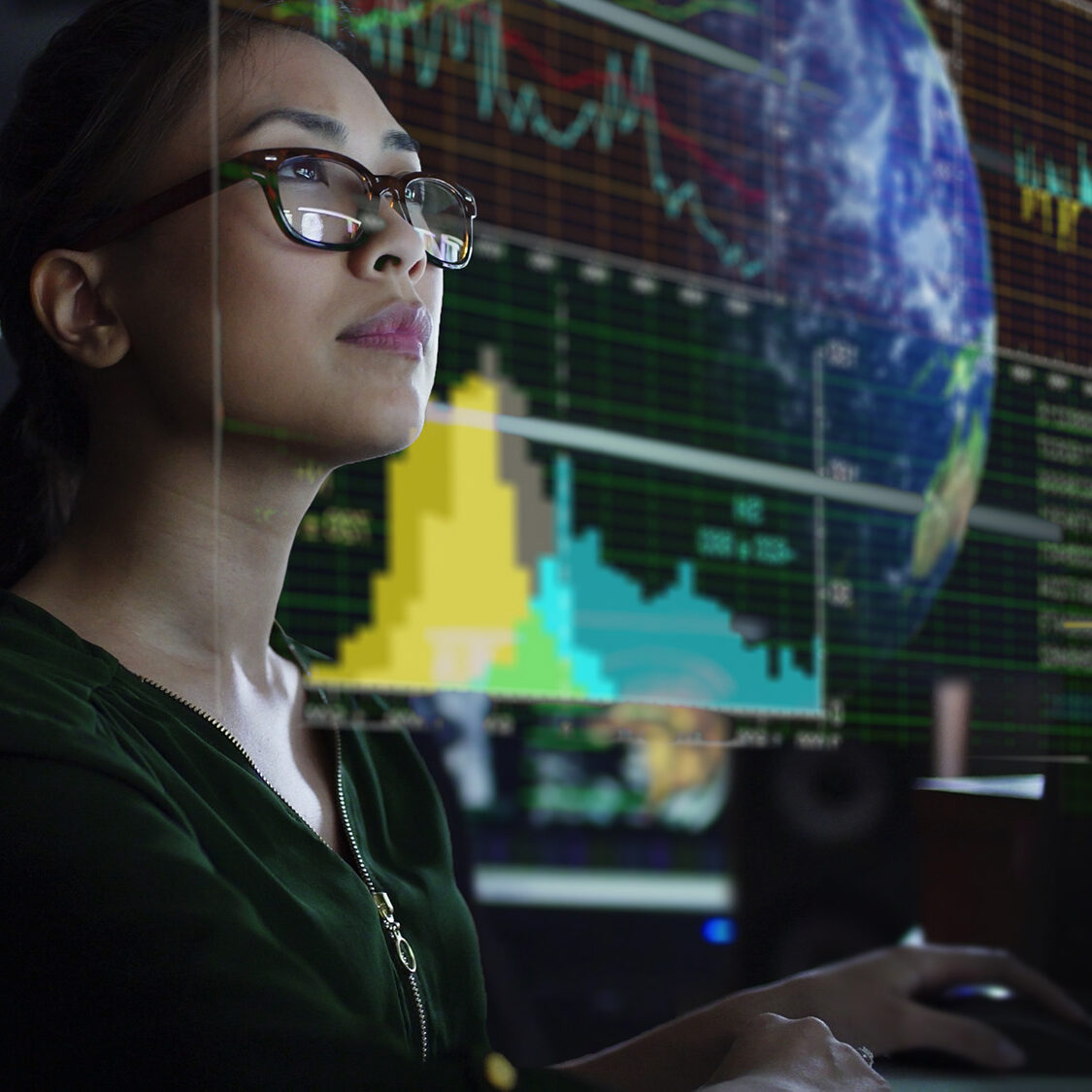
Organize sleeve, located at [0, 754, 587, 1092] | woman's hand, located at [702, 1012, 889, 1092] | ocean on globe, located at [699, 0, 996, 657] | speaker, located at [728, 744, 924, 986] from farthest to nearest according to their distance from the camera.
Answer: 1. speaker, located at [728, 744, 924, 986]
2. ocean on globe, located at [699, 0, 996, 657]
3. woman's hand, located at [702, 1012, 889, 1092]
4. sleeve, located at [0, 754, 587, 1092]

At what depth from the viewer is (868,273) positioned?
86cm

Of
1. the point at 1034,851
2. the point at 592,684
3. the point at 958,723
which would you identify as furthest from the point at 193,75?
the point at 1034,851

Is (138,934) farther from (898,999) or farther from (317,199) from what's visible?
(898,999)

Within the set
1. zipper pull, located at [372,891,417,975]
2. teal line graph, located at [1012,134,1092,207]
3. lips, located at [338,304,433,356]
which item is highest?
teal line graph, located at [1012,134,1092,207]

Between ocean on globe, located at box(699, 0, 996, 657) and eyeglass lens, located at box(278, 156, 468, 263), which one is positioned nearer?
eyeglass lens, located at box(278, 156, 468, 263)

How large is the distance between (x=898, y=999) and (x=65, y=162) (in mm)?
604

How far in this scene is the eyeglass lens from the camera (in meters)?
0.61

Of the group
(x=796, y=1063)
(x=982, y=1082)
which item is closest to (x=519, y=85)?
(x=796, y=1063)

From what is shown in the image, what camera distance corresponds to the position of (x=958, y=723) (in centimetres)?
86

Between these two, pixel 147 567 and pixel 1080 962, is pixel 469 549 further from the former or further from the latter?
pixel 1080 962

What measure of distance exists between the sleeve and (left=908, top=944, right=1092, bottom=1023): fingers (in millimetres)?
356

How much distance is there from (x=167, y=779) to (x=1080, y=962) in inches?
27.9

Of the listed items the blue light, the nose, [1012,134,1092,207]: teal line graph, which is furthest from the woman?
[1012,134,1092,207]: teal line graph

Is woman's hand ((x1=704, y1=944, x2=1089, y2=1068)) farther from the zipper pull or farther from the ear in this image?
the ear
